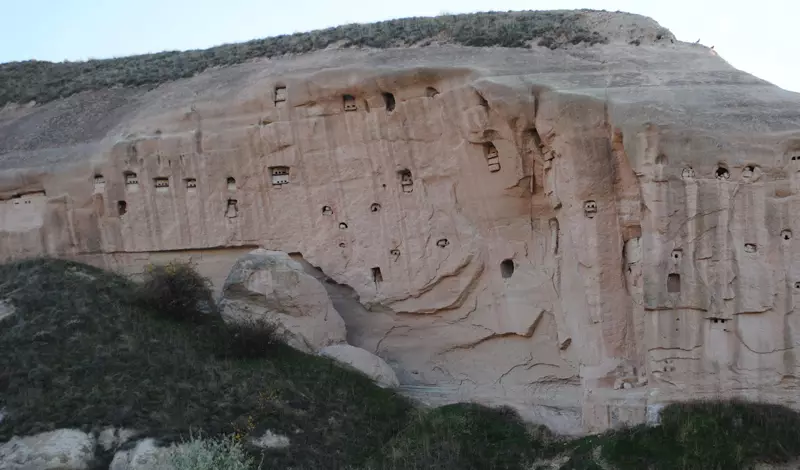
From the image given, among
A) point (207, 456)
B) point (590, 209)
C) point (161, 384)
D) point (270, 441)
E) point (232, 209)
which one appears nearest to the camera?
point (207, 456)

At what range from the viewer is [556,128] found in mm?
17172

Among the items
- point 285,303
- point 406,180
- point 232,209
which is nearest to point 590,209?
point 406,180

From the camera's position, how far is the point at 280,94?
2005 cm

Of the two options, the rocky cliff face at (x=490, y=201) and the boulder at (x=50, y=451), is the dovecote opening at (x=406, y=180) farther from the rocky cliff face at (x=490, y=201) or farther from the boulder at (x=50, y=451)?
the boulder at (x=50, y=451)

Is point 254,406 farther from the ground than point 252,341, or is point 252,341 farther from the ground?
point 252,341

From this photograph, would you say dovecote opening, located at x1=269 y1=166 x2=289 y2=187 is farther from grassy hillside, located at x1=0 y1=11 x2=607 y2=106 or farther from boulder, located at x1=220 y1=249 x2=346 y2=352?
grassy hillside, located at x1=0 y1=11 x2=607 y2=106

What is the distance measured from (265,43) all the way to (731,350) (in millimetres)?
12246

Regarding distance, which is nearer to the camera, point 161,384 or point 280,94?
point 161,384

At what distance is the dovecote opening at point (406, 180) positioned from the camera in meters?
19.5

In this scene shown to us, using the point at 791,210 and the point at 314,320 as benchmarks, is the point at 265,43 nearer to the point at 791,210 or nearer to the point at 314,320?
the point at 314,320

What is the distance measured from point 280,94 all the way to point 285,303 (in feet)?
14.2

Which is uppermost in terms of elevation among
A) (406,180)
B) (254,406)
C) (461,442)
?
(406,180)

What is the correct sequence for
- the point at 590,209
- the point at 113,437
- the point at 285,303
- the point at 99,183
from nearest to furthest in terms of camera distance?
the point at 113,437, the point at 590,209, the point at 285,303, the point at 99,183

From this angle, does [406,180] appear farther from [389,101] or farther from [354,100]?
[354,100]
